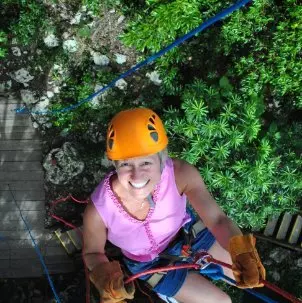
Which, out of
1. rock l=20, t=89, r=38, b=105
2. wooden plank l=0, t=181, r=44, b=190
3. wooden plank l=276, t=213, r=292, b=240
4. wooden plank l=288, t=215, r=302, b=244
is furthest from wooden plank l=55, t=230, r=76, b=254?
wooden plank l=288, t=215, r=302, b=244

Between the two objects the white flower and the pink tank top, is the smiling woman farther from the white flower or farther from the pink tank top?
the white flower

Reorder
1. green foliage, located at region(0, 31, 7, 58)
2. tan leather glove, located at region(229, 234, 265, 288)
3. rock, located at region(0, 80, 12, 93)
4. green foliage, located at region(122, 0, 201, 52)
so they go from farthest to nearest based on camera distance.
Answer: rock, located at region(0, 80, 12, 93), green foliage, located at region(0, 31, 7, 58), green foliage, located at region(122, 0, 201, 52), tan leather glove, located at region(229, 234, 265, 288)

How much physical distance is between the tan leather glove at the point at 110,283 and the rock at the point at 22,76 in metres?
2.32

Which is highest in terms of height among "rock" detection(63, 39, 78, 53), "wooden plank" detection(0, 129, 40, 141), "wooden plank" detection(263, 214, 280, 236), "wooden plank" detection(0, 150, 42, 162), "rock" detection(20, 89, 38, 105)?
"rock" detection(63, 39, 78, 53)

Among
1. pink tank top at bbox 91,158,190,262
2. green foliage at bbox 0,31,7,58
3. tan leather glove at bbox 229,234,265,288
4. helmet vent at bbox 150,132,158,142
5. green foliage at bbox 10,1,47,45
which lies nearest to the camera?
tan leather glove at bbox 229,234,265,288

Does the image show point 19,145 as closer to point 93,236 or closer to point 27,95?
point 27,95

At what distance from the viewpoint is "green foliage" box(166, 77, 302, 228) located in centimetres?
338

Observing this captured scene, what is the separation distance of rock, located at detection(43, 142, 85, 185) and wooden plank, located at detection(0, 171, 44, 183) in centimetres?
12

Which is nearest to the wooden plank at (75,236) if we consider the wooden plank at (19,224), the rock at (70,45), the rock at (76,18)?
the wooden plank at (19,224)

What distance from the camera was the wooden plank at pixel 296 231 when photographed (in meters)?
4.20

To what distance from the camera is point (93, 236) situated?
2.79 meters

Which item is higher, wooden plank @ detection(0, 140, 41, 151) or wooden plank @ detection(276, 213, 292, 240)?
wooden plank @ detection(0, 140, 41, 151)

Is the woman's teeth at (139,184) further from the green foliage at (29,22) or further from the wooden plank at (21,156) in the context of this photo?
the green foliage at (29,22)

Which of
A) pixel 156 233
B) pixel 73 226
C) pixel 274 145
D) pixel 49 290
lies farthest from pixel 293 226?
pixel 49 290
